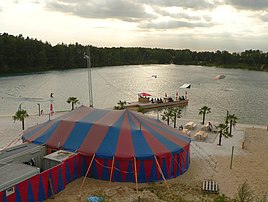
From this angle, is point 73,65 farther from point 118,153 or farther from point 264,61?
point 118,153

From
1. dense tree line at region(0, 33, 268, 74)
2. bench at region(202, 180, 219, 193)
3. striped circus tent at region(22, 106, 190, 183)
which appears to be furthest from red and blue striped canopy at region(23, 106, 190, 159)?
dense tree line at region(0, 33, 268, 74)

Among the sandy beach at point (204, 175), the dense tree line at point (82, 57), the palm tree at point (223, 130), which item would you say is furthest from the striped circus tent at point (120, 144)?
the dense tree line at point (82, 57)

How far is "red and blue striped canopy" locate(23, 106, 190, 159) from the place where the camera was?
1422cm

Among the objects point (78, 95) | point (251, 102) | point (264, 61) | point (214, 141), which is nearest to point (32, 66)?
point (78, 95)

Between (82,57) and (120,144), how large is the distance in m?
101

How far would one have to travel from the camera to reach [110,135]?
48.8 ft

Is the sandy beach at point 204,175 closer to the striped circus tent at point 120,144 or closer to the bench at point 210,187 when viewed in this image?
the bench at point 210,187

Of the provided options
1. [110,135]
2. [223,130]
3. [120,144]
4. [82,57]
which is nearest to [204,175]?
[120,144]

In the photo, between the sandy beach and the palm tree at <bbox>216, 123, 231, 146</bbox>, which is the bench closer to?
the sandy beach

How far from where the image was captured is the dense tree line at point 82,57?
8619 cm

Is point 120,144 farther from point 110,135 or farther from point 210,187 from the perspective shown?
point 210,187

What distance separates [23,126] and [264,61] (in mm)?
129338

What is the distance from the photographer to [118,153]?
13.9m

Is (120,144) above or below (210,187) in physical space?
above
